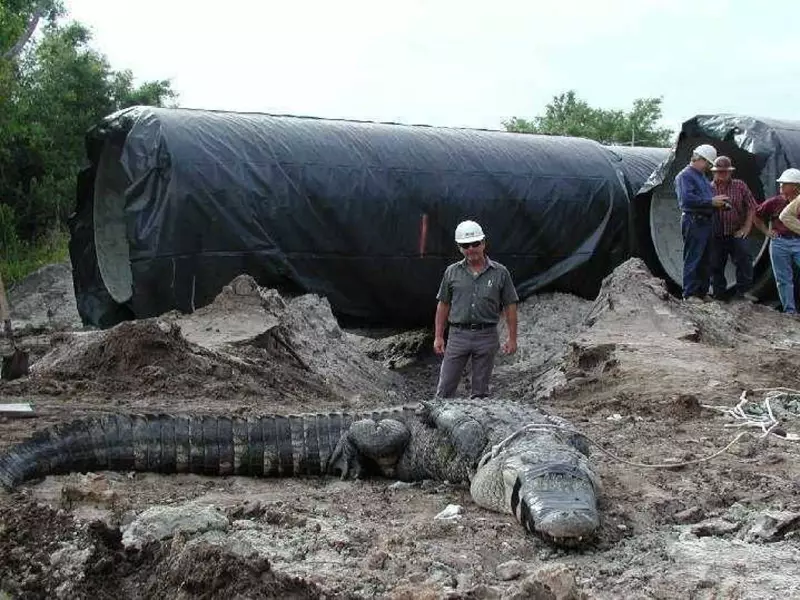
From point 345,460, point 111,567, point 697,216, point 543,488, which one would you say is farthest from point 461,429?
point 697,216

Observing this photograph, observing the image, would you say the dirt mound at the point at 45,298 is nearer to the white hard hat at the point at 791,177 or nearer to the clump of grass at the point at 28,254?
the clump of grass at the point at 28,254

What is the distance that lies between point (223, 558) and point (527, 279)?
10210 millimetres

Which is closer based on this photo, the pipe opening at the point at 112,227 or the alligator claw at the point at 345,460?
Result: the alligator claw at the point at 345,460

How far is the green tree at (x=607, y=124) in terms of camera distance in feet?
105

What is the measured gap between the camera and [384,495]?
555 centimetres

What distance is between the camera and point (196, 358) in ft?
28.6

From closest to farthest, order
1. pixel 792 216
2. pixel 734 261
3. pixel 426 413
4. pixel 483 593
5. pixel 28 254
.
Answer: pixel 483 593
pixel 426 413
pixel 792 216
pixel 734 261
pixel 28 254

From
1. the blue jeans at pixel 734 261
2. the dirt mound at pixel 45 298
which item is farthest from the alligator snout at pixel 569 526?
the dirt mound at pixel 45 298

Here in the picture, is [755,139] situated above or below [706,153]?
above

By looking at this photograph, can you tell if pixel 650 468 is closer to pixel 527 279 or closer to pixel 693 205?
pixel 693 205

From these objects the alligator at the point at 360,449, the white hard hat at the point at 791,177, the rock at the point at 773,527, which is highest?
the white hard hat at the point at 791,177

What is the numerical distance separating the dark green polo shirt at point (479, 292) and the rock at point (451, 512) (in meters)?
3.25

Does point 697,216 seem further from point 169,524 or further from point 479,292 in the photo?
point 169,524

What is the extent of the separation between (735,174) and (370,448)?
10.7 m
